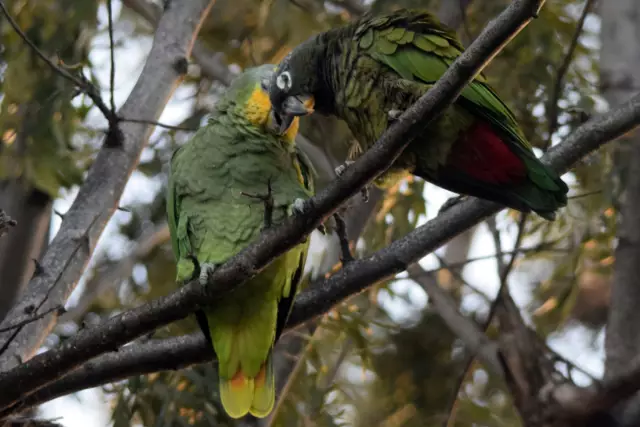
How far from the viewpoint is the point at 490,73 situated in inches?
148

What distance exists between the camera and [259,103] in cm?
268

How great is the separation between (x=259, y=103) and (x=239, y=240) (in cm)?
56

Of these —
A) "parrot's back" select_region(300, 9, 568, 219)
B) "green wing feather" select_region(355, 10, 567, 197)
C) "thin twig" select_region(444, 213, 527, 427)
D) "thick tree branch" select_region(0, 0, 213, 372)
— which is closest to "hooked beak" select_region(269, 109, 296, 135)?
"parrot's back" select_region(300, 9, 568, 219)

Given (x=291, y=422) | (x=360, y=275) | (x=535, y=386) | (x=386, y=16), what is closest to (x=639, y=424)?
(x=535, y=386)

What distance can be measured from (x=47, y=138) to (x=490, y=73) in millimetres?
2025

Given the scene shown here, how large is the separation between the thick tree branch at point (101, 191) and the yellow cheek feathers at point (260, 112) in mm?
352

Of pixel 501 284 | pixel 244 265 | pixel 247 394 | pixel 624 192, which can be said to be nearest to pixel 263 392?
pixel 247 394

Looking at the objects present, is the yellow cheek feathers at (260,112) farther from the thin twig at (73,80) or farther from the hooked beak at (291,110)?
the thin twig at (73,80)

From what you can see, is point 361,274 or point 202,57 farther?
point 202,57

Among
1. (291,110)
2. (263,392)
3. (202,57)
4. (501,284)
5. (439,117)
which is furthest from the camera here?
(202,57)

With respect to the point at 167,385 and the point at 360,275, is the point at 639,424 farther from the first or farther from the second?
the point at 167,385

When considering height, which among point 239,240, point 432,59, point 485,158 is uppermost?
point 432,59

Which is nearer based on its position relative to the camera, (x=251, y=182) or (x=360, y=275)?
(x=360, y=275)

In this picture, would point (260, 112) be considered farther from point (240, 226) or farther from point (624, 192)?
point (624, 192)
